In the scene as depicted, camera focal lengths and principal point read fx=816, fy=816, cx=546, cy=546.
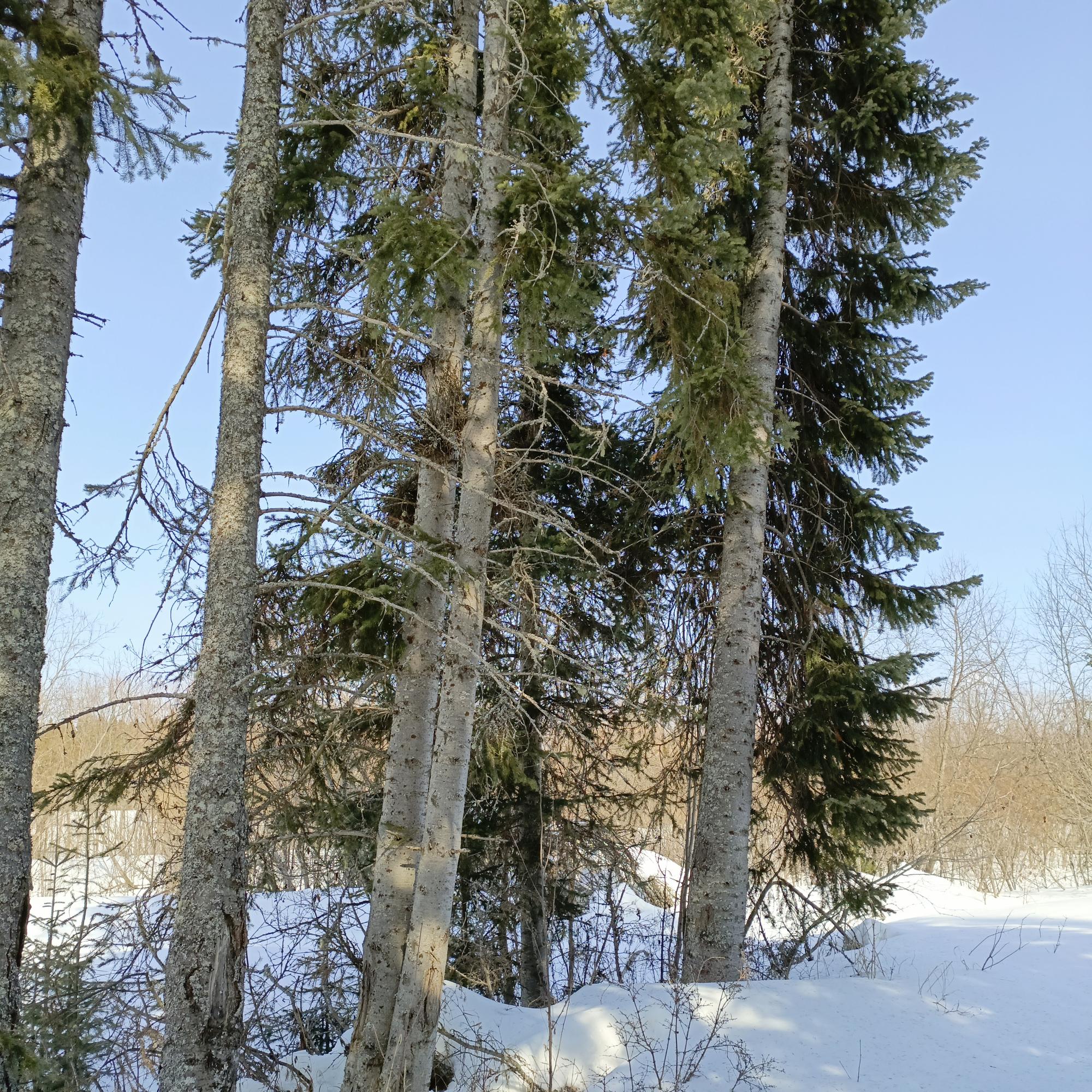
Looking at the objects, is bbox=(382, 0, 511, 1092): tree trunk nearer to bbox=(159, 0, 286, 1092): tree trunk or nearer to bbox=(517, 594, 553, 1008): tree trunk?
bbox=(159, 0, 286, 1092): tree trunk

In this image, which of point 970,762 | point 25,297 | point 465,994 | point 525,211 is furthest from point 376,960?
point 970,762

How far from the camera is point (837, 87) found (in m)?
8.38

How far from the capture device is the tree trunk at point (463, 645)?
4828mm

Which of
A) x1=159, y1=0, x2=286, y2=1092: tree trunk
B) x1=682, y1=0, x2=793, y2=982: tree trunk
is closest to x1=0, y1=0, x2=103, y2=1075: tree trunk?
x1=159, y1=0, x2=286, y2=1092: tree trunk

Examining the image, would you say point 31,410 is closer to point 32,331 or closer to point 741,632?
point 32,331

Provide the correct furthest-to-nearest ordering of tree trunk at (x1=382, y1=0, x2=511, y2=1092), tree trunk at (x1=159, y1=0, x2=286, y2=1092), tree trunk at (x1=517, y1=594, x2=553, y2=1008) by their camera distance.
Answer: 1. tree trunk at (x1=517, y1=594, x2=553, y2=1008)
2. tree trunk at (x1=382, y1=0, x2=511, y2=1092)
3. tree trunk at (x1=159, y1=0, x2=286, y2=1092)

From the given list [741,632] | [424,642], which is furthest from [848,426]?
[424,642]

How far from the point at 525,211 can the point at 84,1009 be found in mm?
6275

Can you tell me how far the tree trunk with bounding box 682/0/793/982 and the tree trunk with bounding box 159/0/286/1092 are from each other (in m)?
3.68

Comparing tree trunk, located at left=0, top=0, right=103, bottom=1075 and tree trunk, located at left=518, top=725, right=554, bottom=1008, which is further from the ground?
tree trunk, located at left=0, top=0, right=103, bottom=1075

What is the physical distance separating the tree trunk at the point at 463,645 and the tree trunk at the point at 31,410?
209cm

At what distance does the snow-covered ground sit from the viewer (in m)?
4.86

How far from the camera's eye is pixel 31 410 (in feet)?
15.5

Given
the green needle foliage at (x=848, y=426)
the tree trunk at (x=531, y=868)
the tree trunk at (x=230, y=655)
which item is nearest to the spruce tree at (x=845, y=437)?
the green needle foliage at (x=848, y=426)
